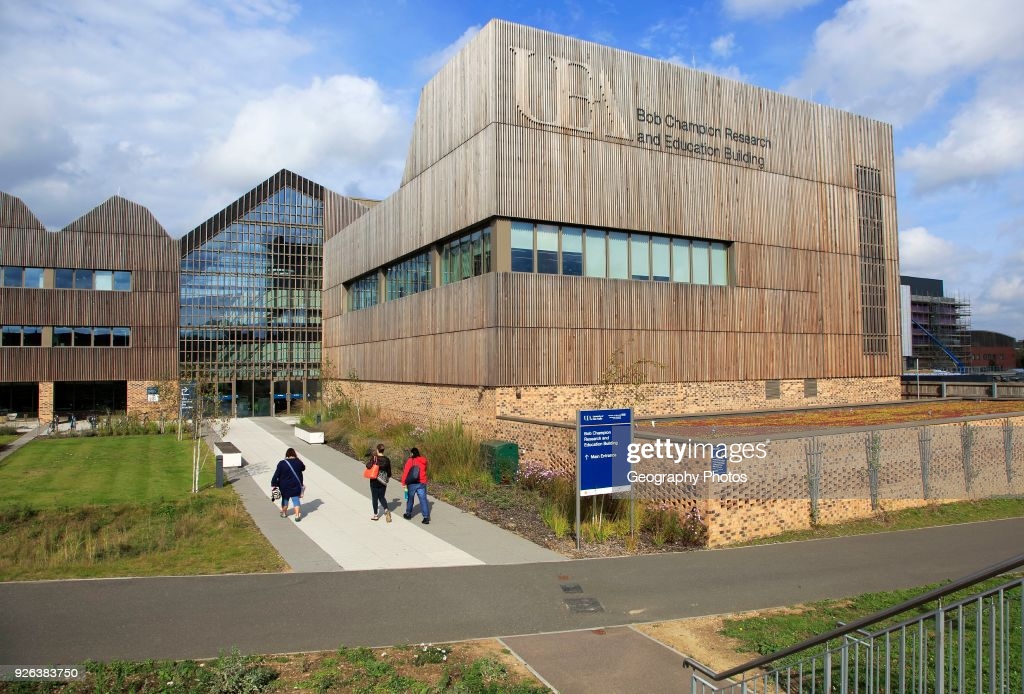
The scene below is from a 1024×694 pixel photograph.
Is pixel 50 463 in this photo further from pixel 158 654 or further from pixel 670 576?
pixel 670 576

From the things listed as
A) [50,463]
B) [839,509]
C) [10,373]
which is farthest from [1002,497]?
[10,373]

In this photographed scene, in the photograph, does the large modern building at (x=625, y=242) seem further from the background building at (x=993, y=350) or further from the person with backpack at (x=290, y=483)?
the background building at (x=993, y=350)

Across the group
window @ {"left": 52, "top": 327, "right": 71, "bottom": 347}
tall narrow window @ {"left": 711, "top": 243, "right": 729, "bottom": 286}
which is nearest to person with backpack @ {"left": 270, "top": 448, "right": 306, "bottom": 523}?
tall narrow window @ {"left": 711, "top": 243, "right": 729, "bottom": 286}

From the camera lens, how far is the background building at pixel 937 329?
8662 centimetres

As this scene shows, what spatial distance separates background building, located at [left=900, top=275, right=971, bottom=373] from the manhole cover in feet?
278

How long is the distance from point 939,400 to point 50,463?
Result: 34.5 m

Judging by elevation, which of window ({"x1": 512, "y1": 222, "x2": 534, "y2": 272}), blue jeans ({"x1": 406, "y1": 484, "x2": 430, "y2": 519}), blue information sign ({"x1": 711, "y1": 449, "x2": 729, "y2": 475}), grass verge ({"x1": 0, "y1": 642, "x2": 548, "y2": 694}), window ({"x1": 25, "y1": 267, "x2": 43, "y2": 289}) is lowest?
grass verge ({"x1": 0, "y1": 642, "x2": 548, "y2": 694})

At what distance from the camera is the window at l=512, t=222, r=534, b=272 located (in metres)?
21.5

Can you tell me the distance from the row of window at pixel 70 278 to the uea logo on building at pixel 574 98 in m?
29.1

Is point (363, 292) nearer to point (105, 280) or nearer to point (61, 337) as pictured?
point (105, 280)

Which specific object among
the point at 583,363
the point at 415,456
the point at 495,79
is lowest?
the point at 415,456

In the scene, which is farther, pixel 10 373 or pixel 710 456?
pixel 10 373

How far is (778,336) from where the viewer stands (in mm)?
26891

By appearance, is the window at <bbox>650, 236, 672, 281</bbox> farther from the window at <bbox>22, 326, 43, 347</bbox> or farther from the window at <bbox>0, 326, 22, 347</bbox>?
the window at <bbox>0, 326, 22, 347</bbox>
